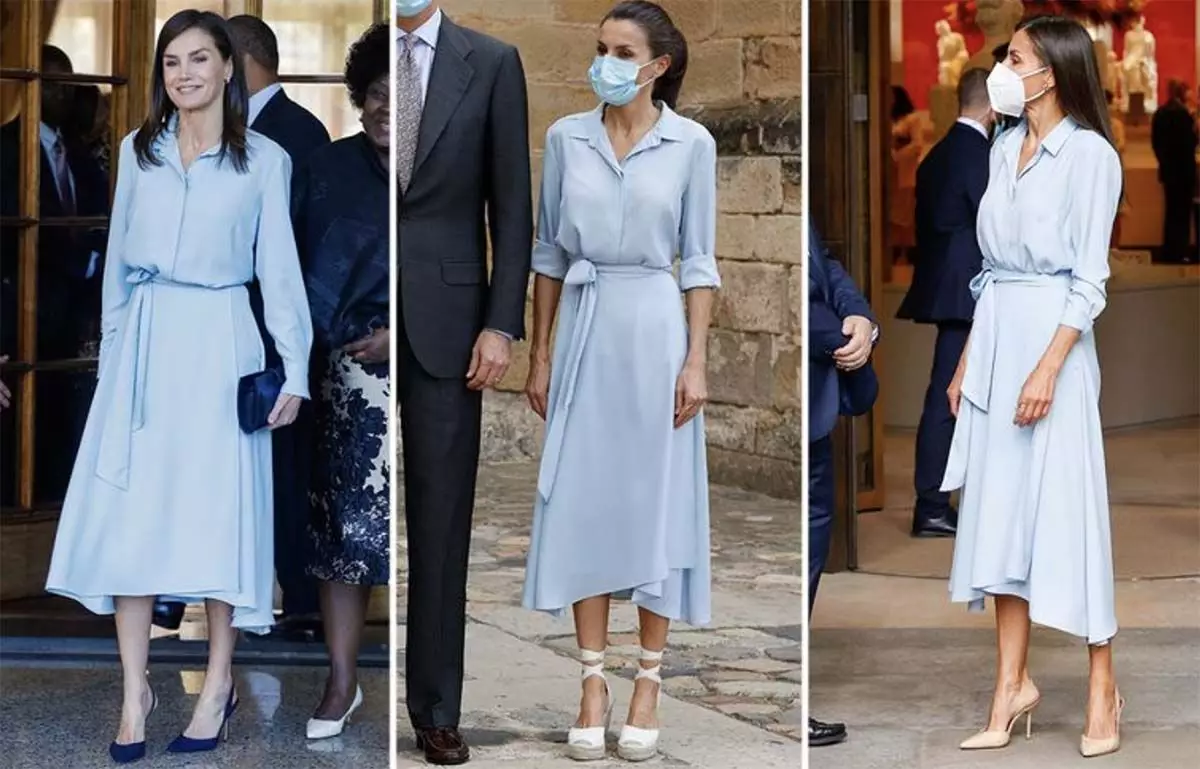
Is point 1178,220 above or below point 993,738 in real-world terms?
above

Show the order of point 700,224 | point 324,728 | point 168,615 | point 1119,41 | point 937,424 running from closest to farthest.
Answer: point 700,224 → point 324,728 → point 168,615 → point 937,424 → point 1119,41

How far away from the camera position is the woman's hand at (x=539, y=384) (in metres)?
5.29

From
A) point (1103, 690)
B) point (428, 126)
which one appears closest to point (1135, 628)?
point (1103, 690)

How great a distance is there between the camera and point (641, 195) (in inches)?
201

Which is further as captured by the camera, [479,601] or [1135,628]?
[1135,628]

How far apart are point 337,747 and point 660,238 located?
5.14ft

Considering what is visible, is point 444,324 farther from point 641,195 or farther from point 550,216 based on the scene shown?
point 641,195

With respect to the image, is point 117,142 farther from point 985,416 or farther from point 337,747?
point 985,416

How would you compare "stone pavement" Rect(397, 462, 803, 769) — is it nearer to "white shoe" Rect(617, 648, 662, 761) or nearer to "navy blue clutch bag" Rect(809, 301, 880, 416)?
"white shoe" Rect(617, 648, 662, 761)

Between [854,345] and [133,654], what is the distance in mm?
1729

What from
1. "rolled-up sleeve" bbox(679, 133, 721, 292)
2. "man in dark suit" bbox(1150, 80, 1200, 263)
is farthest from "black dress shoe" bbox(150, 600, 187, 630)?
"man in dark suit" bbox(1150, 80, 1200, 263)

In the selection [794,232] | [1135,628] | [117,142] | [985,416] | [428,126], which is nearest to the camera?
[794,232]

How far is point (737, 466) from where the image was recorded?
204 inches

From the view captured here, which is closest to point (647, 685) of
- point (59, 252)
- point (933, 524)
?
point (59, 252)
